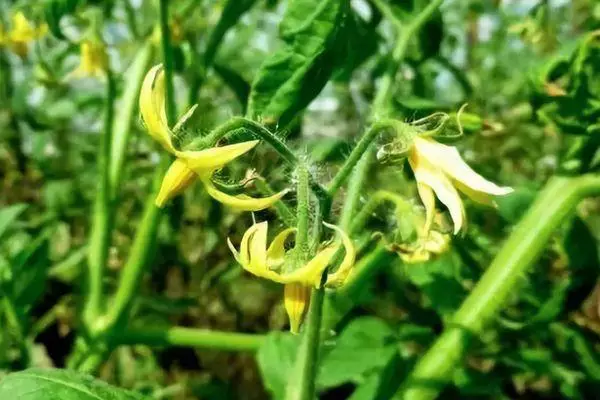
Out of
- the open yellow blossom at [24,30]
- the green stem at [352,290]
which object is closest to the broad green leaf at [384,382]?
the green stem at [352,290]

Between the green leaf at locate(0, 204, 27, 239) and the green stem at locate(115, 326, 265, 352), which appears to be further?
the green stem at locate(115, 326, 265, 352)

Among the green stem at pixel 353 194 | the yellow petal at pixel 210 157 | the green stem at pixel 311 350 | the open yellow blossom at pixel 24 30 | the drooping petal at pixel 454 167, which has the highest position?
the drooping petal at pixel 454 167

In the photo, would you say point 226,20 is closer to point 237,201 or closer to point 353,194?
point 353,194

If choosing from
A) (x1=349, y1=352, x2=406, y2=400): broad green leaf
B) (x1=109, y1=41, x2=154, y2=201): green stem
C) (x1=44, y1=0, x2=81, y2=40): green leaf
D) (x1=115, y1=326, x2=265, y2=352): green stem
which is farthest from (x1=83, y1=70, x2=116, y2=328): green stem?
(x1=349, y1=352, x2=406, y2=400): broad green leaf

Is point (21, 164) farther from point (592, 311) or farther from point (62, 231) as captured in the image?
point (592, 311)

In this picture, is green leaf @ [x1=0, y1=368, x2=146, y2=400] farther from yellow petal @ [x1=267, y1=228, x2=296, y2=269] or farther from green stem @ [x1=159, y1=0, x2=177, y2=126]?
green stem @ [x1=159, y1=0, x2=177, y2=126]

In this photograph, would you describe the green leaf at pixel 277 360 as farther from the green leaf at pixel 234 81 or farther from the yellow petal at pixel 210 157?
the yellow petal at pixel 210 157
